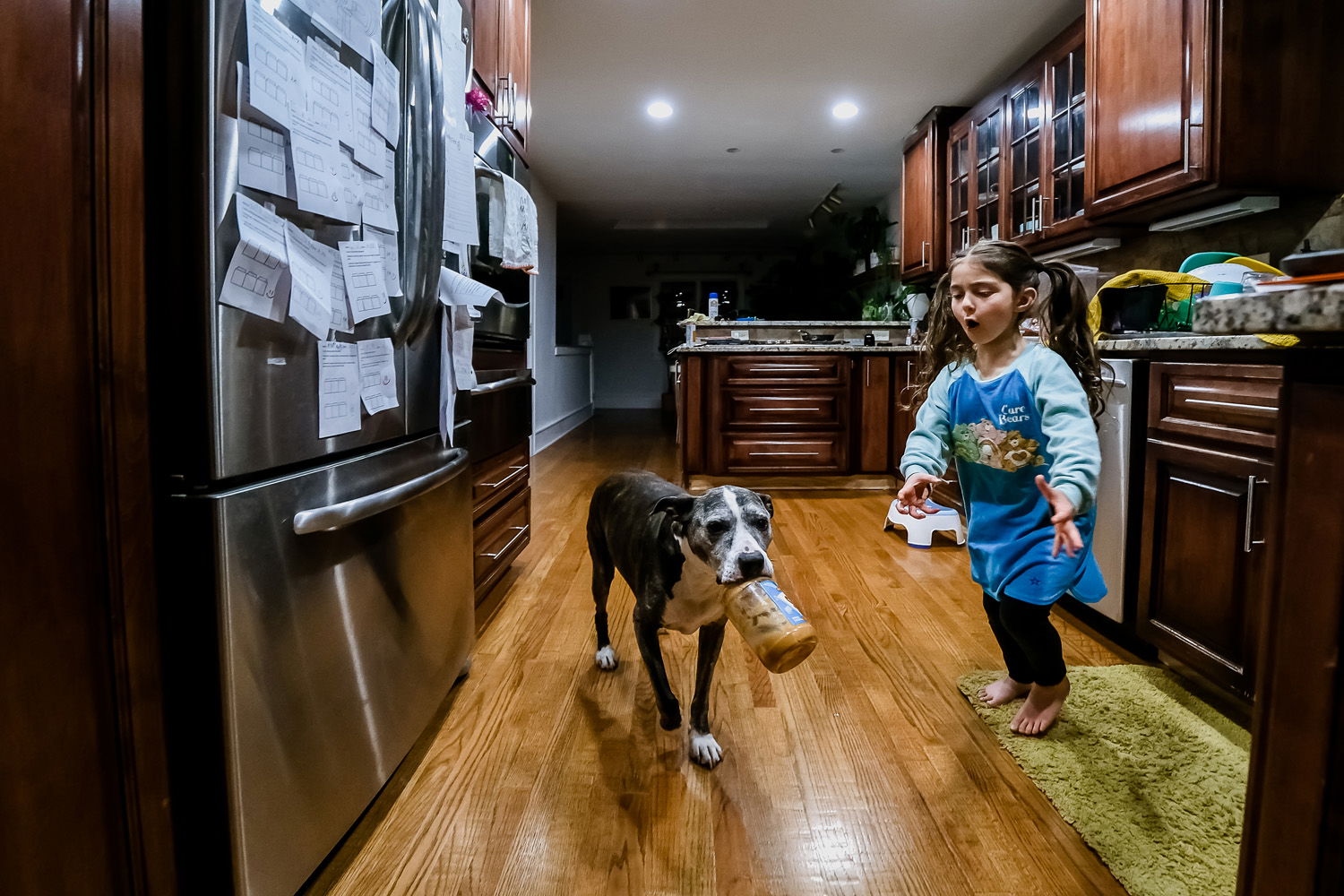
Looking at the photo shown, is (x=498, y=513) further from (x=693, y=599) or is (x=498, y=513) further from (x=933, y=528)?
(x=933, y=528)

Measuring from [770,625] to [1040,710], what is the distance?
0.81 meters

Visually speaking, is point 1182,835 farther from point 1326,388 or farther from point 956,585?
point 956,585

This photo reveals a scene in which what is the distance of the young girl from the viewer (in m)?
1.39

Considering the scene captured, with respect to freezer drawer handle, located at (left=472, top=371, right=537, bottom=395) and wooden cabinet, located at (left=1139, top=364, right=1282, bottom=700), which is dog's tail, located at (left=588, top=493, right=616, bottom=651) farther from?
wooden cabinet, located at (left=1139, top=364, right=1282, bottom=700)

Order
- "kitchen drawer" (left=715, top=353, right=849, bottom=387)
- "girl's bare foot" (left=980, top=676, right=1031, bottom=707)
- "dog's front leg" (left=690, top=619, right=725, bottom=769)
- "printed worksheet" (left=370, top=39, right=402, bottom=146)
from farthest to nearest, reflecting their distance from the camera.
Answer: "kitchen drawer" (left=715, top=353, right=849, bottom=387) < "girl's bare foot" (left=980, top=676, right=1031, bottom=707) < "dog's front leg" (left=690, top=619, right=725, bottom=769) < "printed worksheet" (left=370, top=39, right=402, bottom=146)

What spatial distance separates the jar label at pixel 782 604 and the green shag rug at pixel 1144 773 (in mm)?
623

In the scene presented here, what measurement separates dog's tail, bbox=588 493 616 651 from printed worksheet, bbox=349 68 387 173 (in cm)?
88

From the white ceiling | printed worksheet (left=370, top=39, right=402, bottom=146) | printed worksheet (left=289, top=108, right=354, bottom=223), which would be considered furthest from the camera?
the white ceiling

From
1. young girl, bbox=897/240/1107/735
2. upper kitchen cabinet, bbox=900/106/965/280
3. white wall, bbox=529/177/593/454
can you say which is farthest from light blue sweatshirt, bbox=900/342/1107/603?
white wall, bbox=529/177/593/454

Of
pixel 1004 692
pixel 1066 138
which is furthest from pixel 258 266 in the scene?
pixel 1066 138

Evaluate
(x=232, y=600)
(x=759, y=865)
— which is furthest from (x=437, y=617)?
(x=759, y=865)

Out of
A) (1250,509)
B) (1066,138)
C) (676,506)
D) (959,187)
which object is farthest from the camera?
(959,187)

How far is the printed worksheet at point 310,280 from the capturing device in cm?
96

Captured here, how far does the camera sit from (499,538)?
235 centimetres
